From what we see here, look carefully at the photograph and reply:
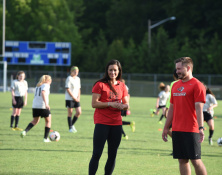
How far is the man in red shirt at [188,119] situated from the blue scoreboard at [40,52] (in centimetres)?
3682

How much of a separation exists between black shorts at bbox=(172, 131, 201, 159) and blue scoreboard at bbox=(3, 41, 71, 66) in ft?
121

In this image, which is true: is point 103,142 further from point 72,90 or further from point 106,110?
point 72,90

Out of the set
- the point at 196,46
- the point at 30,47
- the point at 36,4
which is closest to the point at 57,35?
the point at 36,4

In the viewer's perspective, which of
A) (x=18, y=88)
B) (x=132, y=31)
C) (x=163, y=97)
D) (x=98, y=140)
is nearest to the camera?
(x=98, y=140)

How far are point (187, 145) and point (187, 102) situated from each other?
0.54 m

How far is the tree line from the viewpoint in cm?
5112

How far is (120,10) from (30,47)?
24916mm

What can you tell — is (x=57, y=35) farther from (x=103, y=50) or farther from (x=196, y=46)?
(x=196, y=46)

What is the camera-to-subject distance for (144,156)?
9281 mm

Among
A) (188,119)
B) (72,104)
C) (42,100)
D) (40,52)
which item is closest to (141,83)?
(40,52)

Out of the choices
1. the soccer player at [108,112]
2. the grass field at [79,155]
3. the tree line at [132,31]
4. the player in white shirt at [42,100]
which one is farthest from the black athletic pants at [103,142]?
the tree line at [132,31]

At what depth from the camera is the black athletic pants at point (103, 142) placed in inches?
244

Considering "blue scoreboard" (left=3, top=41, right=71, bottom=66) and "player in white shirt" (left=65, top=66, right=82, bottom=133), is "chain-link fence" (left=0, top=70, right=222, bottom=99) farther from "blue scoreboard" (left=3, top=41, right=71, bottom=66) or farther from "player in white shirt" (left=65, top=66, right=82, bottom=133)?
"player in white shirt" (left=65, top=66, right=82, bottom=133)

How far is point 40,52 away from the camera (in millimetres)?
42656
